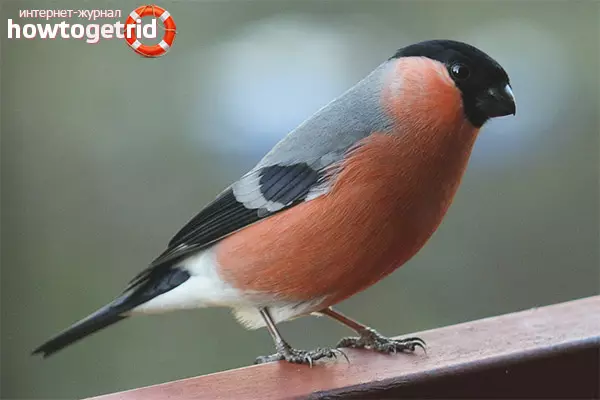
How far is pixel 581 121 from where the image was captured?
159cm

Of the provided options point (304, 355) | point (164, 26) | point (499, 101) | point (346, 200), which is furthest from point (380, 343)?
point (164, 26)

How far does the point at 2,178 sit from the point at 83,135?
15 cm

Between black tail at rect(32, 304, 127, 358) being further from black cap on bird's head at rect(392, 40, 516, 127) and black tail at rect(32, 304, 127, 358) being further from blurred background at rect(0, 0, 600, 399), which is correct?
black cap on bird's head at rect(392, 40, 516, 127)

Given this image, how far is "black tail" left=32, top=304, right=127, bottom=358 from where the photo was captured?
1.03 metres

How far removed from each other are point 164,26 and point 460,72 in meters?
0.44

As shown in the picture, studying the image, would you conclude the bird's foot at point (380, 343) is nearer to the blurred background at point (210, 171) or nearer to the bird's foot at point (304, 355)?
the bird's foot at point (304, 355)

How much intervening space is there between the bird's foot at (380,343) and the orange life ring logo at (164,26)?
0.52 metres

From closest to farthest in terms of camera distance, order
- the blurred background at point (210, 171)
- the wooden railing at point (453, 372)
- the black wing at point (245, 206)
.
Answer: the wooden railing at point (453, 372) < the black wing at point (245, 206) < the blurred background at point (210, 171)

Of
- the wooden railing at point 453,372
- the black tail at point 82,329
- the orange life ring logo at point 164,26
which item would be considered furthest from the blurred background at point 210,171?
the wooden railing at point 453,372

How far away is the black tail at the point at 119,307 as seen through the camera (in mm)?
1034

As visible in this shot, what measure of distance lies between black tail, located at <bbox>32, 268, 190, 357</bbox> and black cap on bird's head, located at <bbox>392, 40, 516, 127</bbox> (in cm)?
48

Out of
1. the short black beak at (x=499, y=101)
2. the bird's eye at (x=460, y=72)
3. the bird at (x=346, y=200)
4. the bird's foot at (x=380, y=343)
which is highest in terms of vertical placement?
the bird's eye at (x=460, y=72)

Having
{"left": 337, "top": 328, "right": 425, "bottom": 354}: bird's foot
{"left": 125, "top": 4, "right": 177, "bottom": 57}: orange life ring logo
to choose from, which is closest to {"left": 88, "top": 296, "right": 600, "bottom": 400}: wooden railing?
{"left": 337, "top": 328, "right": 425, "bottom": 354}: bird's foot

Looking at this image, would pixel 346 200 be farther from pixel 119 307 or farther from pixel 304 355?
pixel 119 307
